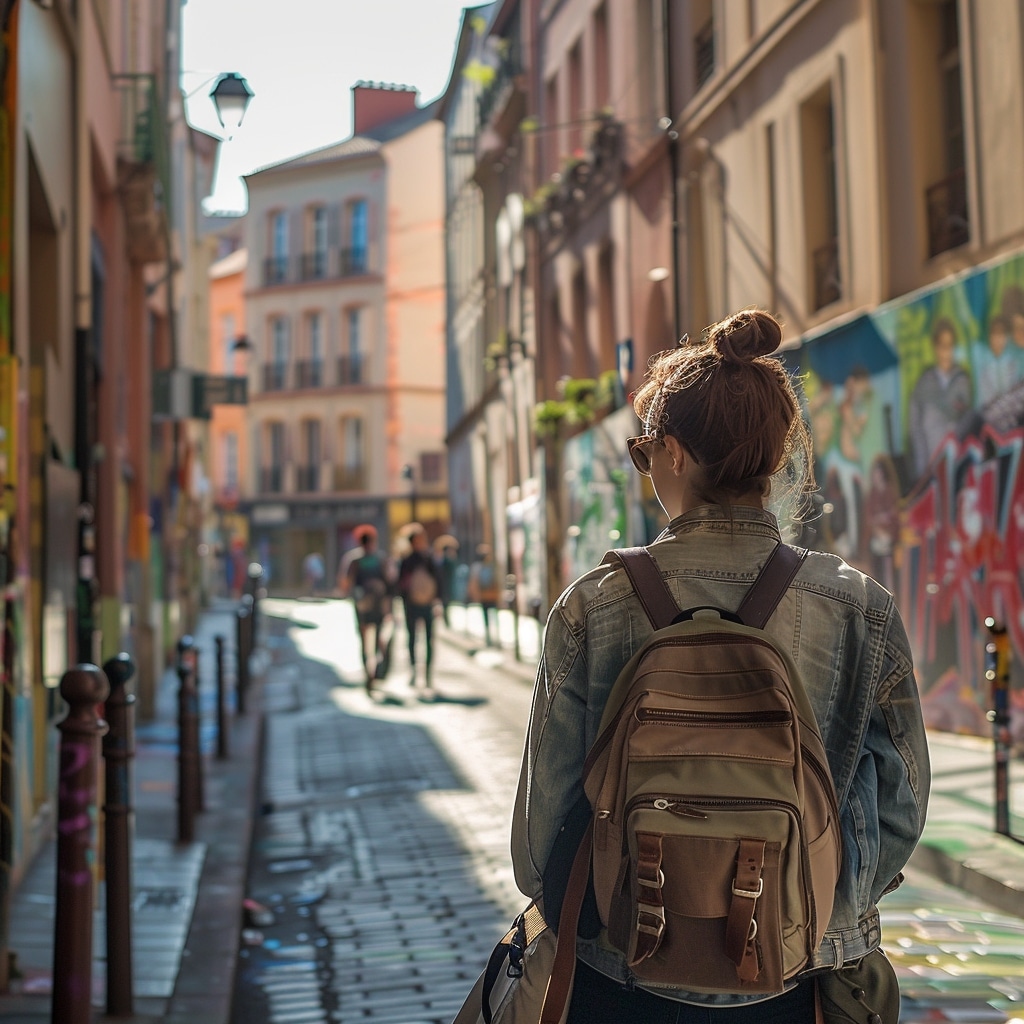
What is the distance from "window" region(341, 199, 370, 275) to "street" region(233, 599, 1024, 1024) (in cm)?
4515

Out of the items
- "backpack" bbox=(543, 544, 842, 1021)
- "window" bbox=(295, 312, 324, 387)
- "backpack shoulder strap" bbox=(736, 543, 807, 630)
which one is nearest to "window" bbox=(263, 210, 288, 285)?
"window" bbox=(295, 312, 324, 387)

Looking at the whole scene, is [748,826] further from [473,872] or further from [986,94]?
[986,94]

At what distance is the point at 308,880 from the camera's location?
715 cm

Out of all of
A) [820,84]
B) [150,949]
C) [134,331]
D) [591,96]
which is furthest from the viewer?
[591,96]

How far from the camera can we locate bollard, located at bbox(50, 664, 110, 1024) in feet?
12.7

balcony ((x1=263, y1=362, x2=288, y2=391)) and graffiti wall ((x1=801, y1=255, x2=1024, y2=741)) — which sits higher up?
balcony ((x1=263, y1=362, x2=288, y2=391))

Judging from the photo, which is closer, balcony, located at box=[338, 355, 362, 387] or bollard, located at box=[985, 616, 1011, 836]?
bollard, located at box=[985, 616, 1011, 836]

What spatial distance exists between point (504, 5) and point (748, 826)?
3122 centimetres

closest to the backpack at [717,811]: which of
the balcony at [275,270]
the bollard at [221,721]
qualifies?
the bollard at [221,721]

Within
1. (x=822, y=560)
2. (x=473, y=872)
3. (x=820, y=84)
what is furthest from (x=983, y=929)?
(x=820, y=84)

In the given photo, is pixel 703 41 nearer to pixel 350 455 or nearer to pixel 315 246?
pixel 350 455

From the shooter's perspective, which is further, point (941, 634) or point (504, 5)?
point (504, 5)

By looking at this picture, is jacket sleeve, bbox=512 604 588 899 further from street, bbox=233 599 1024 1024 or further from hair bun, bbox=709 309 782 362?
street, bbox=233 599 1024 1024

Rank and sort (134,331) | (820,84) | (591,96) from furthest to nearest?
(591,96) → (134,331) → (820,84)
